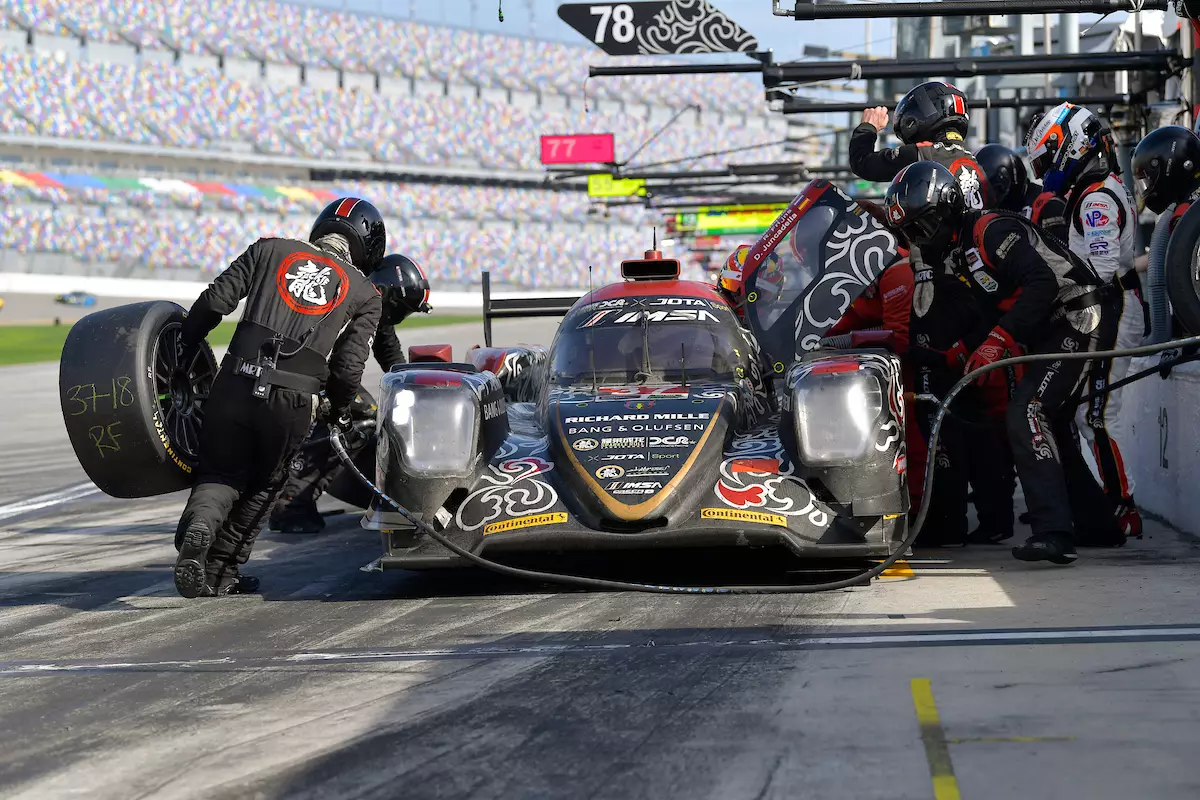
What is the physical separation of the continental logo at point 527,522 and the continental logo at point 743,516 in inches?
23.9

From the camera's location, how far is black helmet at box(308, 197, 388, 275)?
23.9ft

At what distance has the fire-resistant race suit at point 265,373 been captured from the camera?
20.5 feet

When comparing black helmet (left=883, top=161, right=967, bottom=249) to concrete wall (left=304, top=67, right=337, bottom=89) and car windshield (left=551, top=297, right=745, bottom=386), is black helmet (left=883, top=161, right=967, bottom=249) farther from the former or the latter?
concrete wall (left=304, top=67, right=337, bottom=89)

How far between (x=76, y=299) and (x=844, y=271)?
160ft

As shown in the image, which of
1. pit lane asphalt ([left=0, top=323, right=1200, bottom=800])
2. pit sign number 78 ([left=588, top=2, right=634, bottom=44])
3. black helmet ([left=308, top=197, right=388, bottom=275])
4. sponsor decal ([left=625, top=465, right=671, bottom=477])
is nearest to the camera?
pit lane asphalt ([left=0, top=323, right=1200, bottom=800])

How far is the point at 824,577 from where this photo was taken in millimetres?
6402

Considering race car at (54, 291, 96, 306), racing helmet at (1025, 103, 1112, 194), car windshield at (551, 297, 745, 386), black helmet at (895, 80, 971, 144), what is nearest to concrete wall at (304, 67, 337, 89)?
race car at (54, 291, 96, 306)

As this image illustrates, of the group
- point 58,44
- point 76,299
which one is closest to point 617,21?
point 76,299

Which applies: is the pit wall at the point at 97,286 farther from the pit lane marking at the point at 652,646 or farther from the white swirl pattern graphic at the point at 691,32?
the pit lane marking at the point at 652,646

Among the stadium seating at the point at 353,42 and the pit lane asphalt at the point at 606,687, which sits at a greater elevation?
the stadium seating at the point at 353,42

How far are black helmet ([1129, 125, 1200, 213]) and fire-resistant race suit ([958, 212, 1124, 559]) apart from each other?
959 millimetres

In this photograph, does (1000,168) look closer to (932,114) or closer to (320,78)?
(932,114)

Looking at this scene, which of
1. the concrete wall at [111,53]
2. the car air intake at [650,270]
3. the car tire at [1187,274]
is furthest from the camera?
the concrete wall at [111,53]

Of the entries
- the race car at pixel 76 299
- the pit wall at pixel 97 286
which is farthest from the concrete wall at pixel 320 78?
the race car at pixel 76 299
